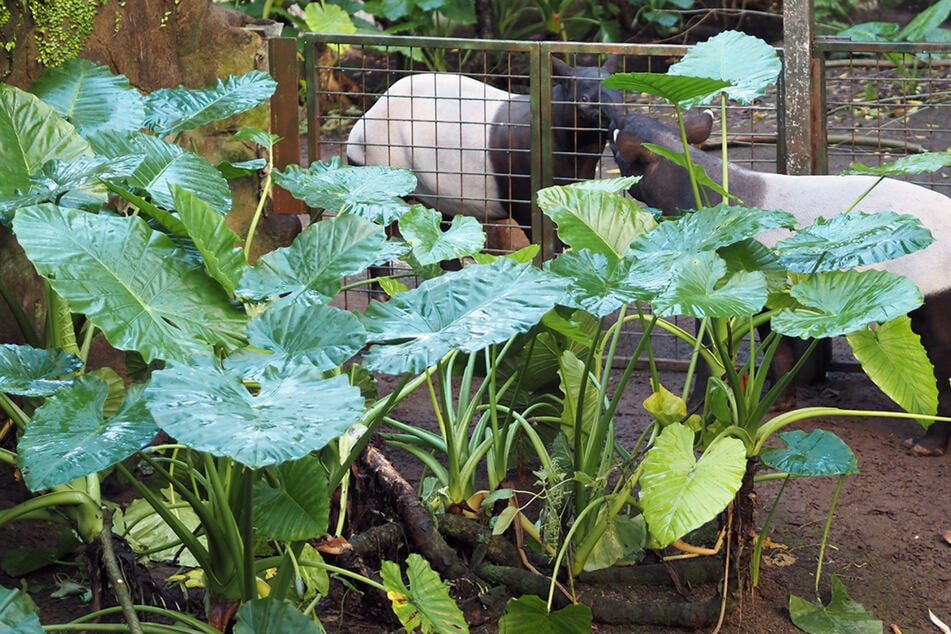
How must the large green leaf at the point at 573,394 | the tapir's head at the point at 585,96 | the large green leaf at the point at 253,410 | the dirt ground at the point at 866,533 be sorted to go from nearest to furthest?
the large green leaf at the point at 253,410 → the dirt ground at the point at 866,533 → the large green leaf at the point at 573,394 → the tapir's head at the point at 585,96

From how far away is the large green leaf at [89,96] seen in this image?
344cm

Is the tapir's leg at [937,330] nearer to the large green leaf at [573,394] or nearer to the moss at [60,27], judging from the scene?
the large green leaf at [573,394]

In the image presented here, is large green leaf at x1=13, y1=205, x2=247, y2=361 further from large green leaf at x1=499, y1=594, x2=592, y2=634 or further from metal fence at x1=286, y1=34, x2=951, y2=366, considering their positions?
metal fence at x1=286, y1=34, x2=951, y2=366

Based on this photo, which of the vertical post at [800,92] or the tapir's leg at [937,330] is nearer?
the tapir's leg at [937,330]

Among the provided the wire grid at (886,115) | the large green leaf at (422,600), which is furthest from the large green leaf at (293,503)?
the wire grid at (886,115)

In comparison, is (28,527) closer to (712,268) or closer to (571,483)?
(571,483)

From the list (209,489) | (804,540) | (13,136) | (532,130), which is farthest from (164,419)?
(532,130)

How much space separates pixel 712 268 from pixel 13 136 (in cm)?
183

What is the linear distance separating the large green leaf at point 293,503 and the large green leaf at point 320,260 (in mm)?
377

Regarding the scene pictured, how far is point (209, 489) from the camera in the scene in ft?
8.52

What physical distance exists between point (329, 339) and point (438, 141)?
3.40 metres

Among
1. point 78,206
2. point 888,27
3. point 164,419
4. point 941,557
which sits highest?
point 888,27

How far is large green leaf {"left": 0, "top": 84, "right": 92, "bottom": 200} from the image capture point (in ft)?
10.0

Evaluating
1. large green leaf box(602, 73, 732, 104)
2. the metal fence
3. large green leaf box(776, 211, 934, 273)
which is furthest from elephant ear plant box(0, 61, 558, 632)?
the metal fence
